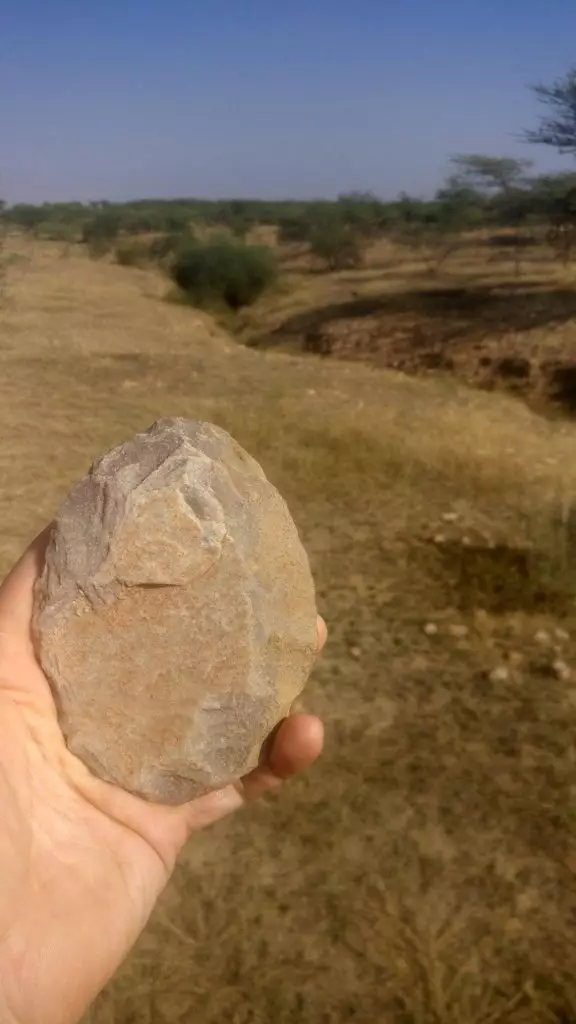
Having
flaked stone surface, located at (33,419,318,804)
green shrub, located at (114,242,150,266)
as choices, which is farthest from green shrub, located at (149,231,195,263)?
flaked stone surface, located at (33,419,318,804)

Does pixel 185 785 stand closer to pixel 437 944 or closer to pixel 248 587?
pixel 248 587

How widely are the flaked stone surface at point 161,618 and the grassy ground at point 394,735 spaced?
119 cm

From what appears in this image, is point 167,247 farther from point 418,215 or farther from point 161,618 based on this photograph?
point 161,618

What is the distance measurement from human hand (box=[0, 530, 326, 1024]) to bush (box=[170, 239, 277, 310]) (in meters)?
18.3

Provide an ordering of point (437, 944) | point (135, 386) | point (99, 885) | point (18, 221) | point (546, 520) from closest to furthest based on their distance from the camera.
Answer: point (99, 885) → point (437, 944) → point (546, 520) → point (135, 386) → point (18, 221)

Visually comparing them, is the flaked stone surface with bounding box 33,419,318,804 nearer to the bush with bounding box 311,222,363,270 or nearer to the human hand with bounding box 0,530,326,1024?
the human hand with bounding box 0,530,326,1024

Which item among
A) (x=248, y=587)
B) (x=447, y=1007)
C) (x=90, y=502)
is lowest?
(x=447, y=1007)

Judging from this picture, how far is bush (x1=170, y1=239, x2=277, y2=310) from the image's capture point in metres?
20.5

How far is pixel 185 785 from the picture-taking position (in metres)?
2.27

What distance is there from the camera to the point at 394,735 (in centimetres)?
418

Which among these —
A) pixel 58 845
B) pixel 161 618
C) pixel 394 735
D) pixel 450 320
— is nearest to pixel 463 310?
pixel 450 320

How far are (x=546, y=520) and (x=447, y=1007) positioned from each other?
3.76 m

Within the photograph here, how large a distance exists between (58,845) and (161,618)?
54cm

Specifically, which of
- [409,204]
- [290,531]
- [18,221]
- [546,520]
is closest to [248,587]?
[290,531]
